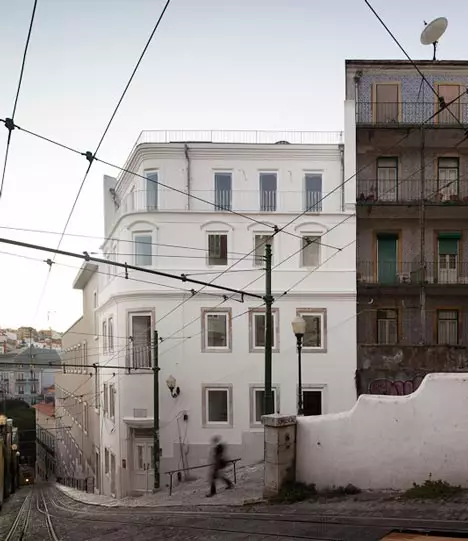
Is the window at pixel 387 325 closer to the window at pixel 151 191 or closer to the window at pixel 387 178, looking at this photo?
the window at pixel 387 178

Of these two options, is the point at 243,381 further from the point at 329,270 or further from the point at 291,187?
the point at 291,187

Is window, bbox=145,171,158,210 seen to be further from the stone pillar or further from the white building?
the stone pillar

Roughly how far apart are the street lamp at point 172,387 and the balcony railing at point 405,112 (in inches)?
487

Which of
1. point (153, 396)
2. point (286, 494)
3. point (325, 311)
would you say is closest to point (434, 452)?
point (286, 494)

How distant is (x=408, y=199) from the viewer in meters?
21.7

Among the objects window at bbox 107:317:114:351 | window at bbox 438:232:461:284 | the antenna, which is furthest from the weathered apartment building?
window at bbox 107:317:114:351


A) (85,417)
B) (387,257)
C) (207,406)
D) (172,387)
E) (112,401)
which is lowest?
(85,417)

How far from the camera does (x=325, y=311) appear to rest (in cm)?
2117

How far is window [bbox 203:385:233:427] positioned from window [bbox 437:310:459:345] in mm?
8790

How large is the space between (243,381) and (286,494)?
32.7ft

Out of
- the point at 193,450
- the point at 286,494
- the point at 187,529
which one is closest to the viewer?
the point at 187,529

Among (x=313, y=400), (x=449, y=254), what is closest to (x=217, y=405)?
(x=313, y=400)

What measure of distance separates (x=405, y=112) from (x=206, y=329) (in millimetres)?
11761

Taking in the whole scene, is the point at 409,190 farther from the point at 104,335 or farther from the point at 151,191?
the point at 104,335
